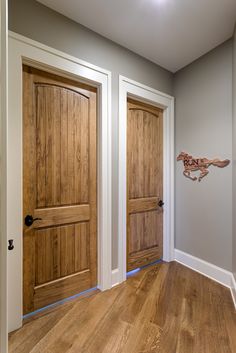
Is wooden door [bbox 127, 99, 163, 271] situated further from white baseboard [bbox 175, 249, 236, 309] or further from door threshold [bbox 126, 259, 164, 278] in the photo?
white baseboard [bbox 175, 249, 236, 309]

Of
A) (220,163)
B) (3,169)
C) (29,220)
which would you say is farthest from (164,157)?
(3,169)

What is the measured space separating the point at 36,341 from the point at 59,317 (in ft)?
0.85

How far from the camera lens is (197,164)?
2.50 meters

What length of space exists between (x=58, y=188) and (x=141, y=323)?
4.40ft

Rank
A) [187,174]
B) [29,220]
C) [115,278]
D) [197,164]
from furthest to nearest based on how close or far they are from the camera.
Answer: [187,174] < [197,164] < [115,278] < [29,220]

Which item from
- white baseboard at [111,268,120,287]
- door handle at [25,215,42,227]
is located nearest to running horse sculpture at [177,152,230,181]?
white baseboard at [111,268,120,287]

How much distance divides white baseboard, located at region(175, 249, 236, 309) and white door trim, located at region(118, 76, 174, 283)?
0.16 metres

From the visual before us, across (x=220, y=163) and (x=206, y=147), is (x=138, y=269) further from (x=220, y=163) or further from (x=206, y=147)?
(x=206, y=147)

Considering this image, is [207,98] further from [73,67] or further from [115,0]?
[73,67]

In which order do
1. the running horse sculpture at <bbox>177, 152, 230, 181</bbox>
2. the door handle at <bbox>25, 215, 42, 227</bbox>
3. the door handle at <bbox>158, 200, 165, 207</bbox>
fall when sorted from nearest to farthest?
1. the door handle at <bbox>25, 215, 42, 227</bbox>
2. the running horse sculpture at <bbox>177, 152, 230, 181</bbox>
3. the door handle at <bbox>158, 200, 165, 207</bbox>

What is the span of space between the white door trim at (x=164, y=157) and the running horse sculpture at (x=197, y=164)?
189mm

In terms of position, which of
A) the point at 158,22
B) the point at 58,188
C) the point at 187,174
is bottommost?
the point at 58,188

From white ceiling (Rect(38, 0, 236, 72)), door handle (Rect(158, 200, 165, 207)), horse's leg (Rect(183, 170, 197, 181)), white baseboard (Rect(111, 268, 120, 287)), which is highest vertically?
white ceiling (Rect(38, 0, 236, 72))

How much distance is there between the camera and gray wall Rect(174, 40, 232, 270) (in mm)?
2221
